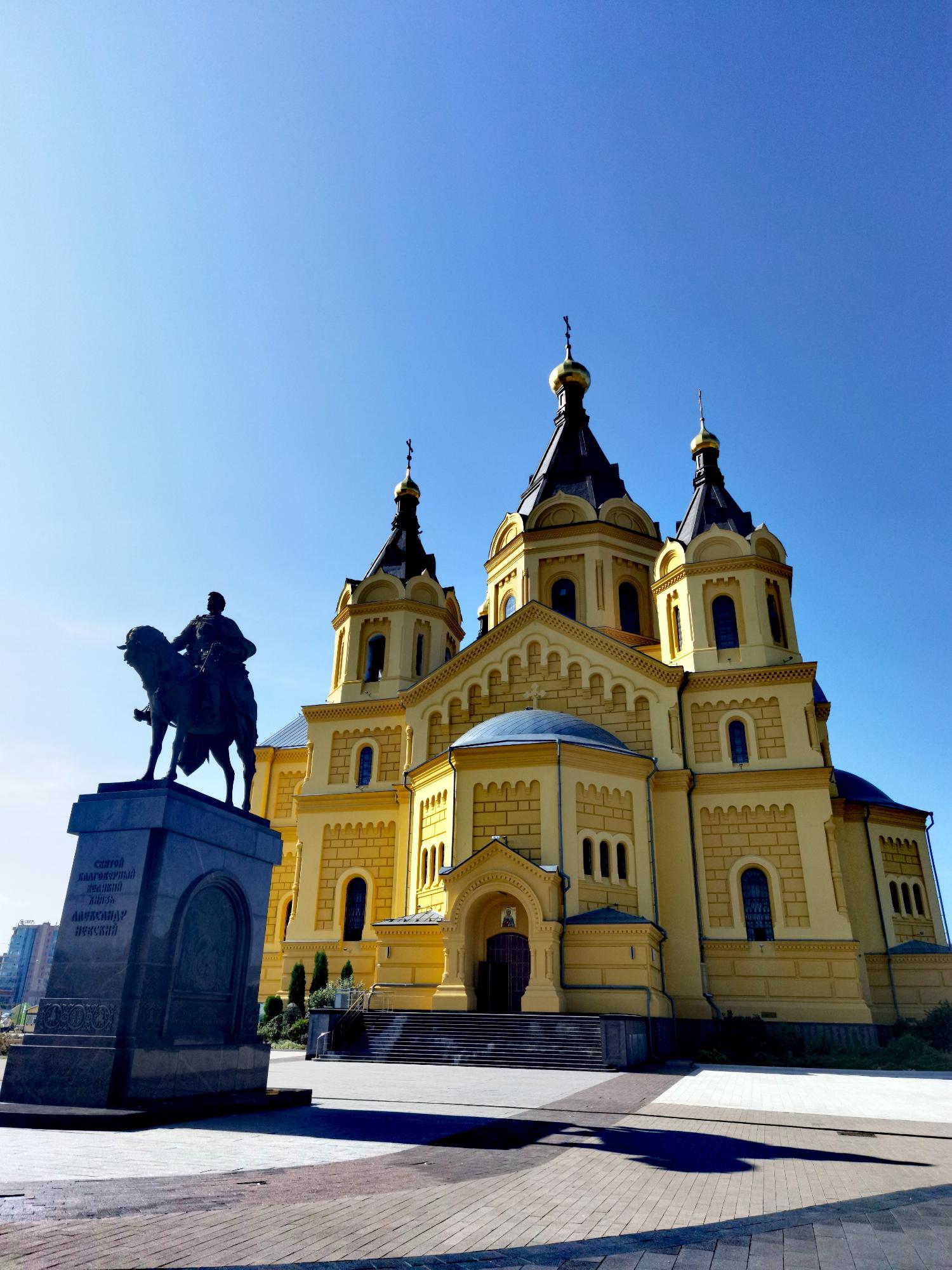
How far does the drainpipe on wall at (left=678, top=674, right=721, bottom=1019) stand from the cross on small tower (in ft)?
13.9

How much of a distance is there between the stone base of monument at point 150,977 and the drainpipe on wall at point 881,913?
21787 millimetres

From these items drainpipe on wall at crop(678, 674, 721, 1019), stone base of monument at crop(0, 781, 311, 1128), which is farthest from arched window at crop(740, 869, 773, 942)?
stone base of monument at crop(0, 781, 311, 1128)

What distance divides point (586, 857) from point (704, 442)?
18.0 meters

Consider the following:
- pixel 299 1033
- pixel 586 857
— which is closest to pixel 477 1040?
pixel 586 857

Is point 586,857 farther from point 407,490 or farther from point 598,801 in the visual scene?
point 407,490

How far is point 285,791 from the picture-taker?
3256 cm

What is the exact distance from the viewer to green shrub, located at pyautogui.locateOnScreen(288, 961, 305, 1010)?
24.5 meters

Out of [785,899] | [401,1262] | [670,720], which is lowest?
[401,1262]

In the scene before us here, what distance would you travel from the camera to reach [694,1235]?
4.64 meters

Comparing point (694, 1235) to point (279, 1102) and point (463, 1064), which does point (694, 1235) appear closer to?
point (279, 1102)

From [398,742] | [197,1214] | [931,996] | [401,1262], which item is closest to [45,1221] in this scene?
[197,1214]

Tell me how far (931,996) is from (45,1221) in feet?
88.2

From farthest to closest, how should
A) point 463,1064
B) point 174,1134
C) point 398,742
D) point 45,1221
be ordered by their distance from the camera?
point 398,742
point 463,1064
point 174,1134
point 45,1221

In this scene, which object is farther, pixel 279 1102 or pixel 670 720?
pixel 670 720
